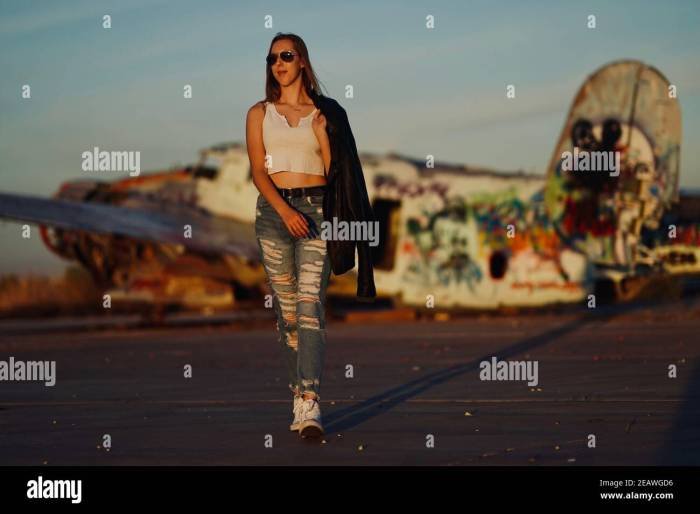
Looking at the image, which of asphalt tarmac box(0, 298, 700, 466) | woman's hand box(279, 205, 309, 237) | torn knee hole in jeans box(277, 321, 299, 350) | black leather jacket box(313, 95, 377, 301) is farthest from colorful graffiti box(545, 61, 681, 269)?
woman's hand box(279, 205, 309, 237)

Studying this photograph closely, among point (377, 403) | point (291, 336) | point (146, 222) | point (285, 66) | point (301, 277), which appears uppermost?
point (146, 222)


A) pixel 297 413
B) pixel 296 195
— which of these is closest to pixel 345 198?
pixel 296 195

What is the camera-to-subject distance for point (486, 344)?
15.5 meters

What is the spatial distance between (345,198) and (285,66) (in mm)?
927

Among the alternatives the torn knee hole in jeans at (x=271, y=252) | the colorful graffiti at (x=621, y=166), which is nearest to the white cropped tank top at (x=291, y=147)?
the torn knee hole in jeans at (x=271, y=252)

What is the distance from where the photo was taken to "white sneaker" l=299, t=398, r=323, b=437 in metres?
7.26

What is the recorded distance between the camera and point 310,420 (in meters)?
7.30

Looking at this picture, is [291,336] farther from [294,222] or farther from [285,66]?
[285,66]

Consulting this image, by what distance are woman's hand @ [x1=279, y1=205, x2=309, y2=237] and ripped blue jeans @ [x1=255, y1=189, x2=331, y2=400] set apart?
12 centimetres

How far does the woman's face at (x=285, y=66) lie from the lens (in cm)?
756

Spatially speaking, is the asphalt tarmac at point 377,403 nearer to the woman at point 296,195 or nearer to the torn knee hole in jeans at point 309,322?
the woman at point 296,195

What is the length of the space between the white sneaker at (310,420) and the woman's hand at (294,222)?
1.04 metres

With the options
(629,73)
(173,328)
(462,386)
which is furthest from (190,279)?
(462,386)

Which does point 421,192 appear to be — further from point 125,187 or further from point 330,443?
point 330,443
